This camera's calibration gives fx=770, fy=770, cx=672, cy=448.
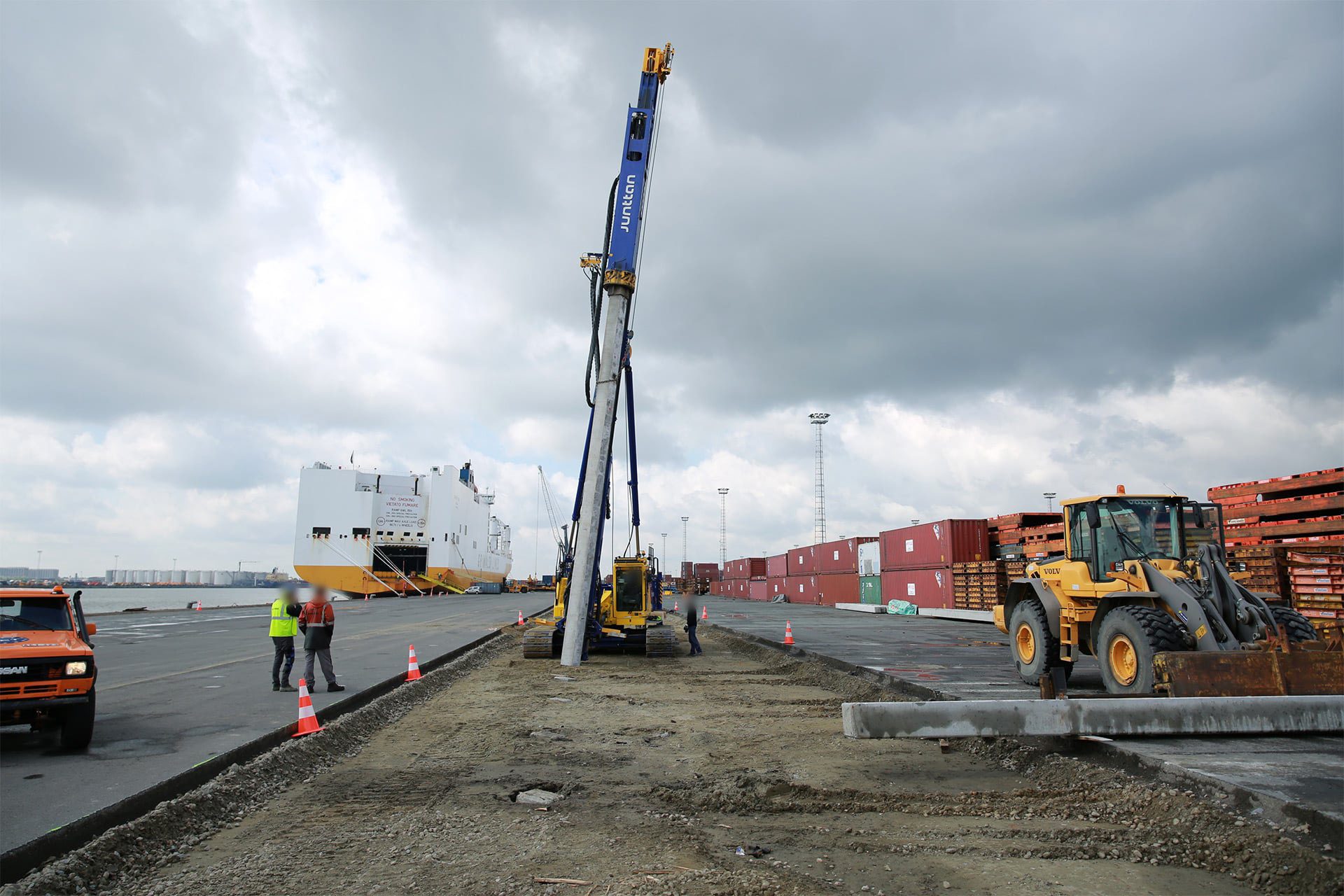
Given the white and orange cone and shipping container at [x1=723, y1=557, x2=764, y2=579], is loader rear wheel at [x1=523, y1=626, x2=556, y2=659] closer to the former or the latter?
the white and orange cone

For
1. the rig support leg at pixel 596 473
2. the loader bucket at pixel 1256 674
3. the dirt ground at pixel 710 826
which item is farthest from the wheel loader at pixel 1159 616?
the rig support leg at pixel 596 473

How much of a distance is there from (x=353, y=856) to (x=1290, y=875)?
220 inches

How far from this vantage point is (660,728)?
30.6ft

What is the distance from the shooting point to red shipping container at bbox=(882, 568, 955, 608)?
107ft

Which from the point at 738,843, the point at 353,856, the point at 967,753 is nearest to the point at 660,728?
the point at 967,753

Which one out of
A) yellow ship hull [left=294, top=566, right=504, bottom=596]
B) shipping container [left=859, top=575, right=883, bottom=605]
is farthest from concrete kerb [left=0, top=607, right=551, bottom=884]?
yellow ship hull [left=294, top=566, right=504, bottom=596]

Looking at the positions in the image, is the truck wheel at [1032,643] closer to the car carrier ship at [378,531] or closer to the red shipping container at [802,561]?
the red shipping container at [802,561]

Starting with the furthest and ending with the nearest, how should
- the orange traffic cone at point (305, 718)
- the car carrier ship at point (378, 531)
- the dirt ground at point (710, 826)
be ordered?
the car carrier ship at point (378, 531) < the orange traffic cone at point (305, 718) < the dirt ground at point (710, 826)

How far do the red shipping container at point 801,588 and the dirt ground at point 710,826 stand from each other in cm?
4646

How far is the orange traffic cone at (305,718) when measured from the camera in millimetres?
8491

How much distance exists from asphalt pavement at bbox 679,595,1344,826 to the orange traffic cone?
7.57 m

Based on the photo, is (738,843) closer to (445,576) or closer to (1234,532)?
(1234,532)

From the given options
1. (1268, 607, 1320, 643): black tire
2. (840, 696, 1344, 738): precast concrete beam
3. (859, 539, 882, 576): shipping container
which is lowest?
(840, 696, 1344, 738): precast concrete beam

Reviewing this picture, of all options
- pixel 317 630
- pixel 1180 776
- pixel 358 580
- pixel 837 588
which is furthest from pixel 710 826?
pixel 358 580
